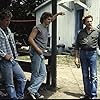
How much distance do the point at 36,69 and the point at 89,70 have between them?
3.71 feet

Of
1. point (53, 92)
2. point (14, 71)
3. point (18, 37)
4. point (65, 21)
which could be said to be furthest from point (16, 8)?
point (14, 71)

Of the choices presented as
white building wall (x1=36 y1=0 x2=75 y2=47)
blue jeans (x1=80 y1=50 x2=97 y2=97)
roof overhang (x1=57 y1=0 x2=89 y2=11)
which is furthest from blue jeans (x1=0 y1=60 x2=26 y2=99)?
white building wall (x1=36 y1=0 x2=75 y2=47)

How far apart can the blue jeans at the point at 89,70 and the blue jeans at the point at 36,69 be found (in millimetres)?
834

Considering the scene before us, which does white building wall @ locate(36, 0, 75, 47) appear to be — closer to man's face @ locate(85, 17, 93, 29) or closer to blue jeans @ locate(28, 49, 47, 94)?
man's face @ locate(85, 17, 93, 29)

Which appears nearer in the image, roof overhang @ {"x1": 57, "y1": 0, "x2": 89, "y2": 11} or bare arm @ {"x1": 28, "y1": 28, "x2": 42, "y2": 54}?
bare arm @ {"x1": 28, "y1": 28, "x2": 42, "y2": 54}

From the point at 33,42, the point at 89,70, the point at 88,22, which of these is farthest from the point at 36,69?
the point at 88,22

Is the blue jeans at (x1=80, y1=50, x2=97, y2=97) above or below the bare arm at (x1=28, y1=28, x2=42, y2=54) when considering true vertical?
below

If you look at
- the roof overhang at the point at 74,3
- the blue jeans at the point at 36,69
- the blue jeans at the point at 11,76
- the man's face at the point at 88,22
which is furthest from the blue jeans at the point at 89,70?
the roof overhang at the point at 74,3

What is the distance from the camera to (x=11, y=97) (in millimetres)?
5242

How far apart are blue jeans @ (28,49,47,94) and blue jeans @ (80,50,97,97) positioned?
834 mm

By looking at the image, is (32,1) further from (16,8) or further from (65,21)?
(65,21)

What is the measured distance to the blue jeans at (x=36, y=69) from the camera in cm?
605

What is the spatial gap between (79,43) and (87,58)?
Answer: 35cm

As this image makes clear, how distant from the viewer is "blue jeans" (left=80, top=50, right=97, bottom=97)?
6.30 meters
